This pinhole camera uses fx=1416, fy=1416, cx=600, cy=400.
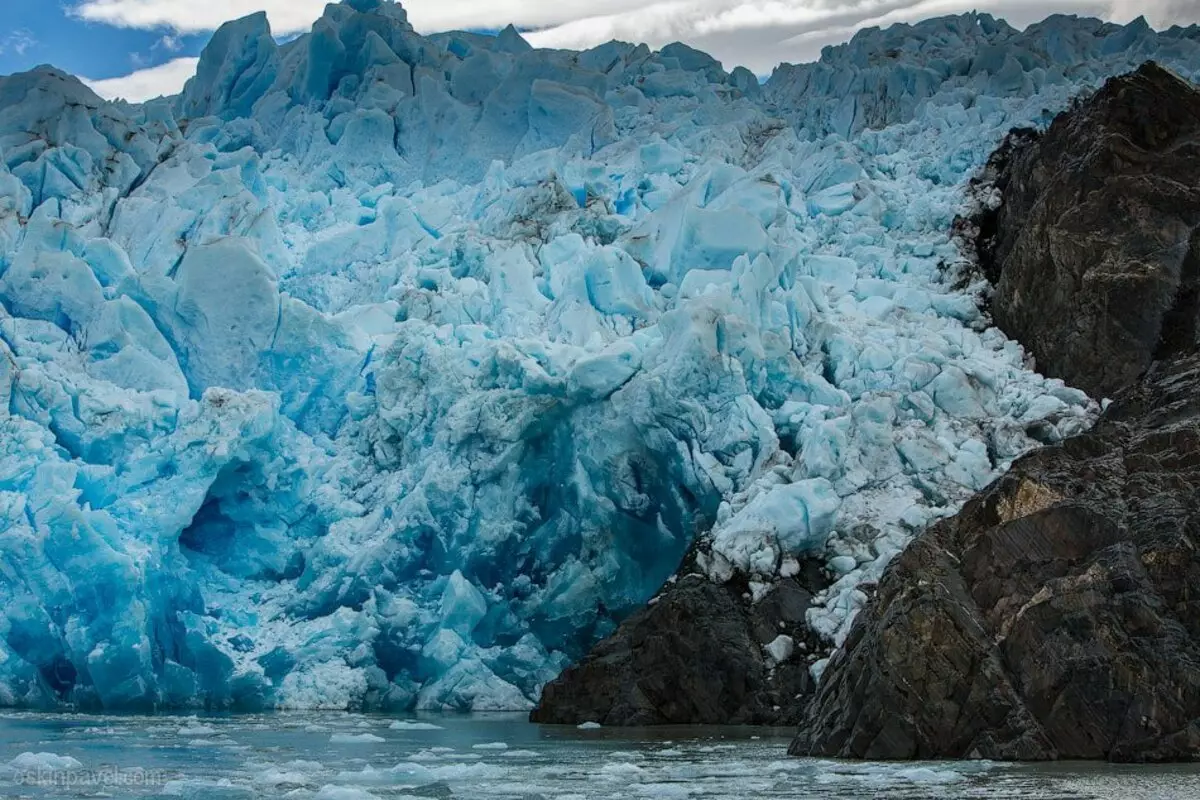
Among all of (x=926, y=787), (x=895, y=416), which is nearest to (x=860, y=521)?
(x=895, y=416)

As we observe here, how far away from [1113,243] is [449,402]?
10.0 m

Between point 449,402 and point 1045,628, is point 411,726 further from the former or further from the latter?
point 1045,628

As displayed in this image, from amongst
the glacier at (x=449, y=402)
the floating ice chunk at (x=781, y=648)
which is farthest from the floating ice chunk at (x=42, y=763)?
the floating ice chunk at (x=781, y=648)

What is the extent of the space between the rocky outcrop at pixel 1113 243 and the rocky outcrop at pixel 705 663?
5.76m

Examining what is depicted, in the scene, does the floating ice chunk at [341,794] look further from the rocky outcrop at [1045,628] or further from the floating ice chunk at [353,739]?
the floating ice chunk at [353,739]

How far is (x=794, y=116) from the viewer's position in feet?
101

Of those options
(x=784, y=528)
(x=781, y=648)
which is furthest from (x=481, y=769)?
(x=784, y=528)

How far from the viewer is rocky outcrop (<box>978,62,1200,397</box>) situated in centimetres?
1980

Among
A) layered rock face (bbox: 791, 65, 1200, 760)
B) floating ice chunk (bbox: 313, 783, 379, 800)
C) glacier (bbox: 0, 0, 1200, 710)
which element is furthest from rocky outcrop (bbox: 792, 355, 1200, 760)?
glacier (bbox: 0, 0, 1200, 710)

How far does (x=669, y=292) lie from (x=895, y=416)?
5377 millimetres

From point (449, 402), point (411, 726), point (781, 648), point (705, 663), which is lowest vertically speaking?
point (411, 726)

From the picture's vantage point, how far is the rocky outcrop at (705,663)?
691 inches

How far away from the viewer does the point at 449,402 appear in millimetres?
21672

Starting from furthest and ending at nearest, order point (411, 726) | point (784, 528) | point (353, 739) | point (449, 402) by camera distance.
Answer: point (449, 402)
point (784, 528)
point (411, 726)
point (353, 739)
